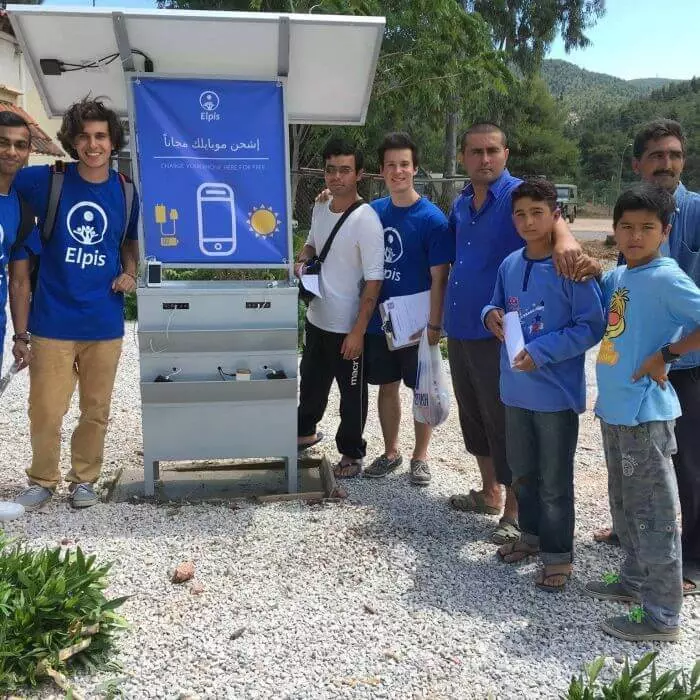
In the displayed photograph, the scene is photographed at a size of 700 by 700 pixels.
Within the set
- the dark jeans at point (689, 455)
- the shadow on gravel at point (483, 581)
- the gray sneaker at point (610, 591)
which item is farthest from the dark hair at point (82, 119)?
the gray sneaker at point (610, 591)

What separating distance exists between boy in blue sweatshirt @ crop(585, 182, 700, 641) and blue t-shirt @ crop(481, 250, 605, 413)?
114 millimetres

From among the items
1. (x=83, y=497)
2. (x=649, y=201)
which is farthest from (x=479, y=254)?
(x=83, y=497)

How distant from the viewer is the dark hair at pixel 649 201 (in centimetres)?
285

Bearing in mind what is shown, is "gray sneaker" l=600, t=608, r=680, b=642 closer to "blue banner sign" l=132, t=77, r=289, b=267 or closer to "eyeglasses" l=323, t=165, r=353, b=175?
"blue banner sign" l=132, t=77, r=289, b=267

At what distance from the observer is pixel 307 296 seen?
177 inches

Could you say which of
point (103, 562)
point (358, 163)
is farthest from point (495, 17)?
point (103, 562)

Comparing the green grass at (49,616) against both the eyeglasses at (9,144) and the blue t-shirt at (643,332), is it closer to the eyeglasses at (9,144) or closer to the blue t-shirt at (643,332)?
the eyeglasses at (9,144)

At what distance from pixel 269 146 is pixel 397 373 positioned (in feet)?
5.27

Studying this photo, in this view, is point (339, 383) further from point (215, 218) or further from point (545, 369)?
point (545, 369)

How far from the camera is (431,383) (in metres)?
4.34

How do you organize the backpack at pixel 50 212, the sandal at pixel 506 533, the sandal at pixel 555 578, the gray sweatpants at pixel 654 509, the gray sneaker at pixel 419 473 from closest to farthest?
1. the gray sweatpants at pixel 654 509
2. the sandal at pixel 555 578
3. the backpack at pixel 50 212
4. the sandal at pixel 506 533
5. the gray sneaker at pixel 419 473

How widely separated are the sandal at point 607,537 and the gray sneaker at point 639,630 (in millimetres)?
927

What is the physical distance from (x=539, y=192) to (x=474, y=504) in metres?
1.98

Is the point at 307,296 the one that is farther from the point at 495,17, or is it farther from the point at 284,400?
the point at 495,17
